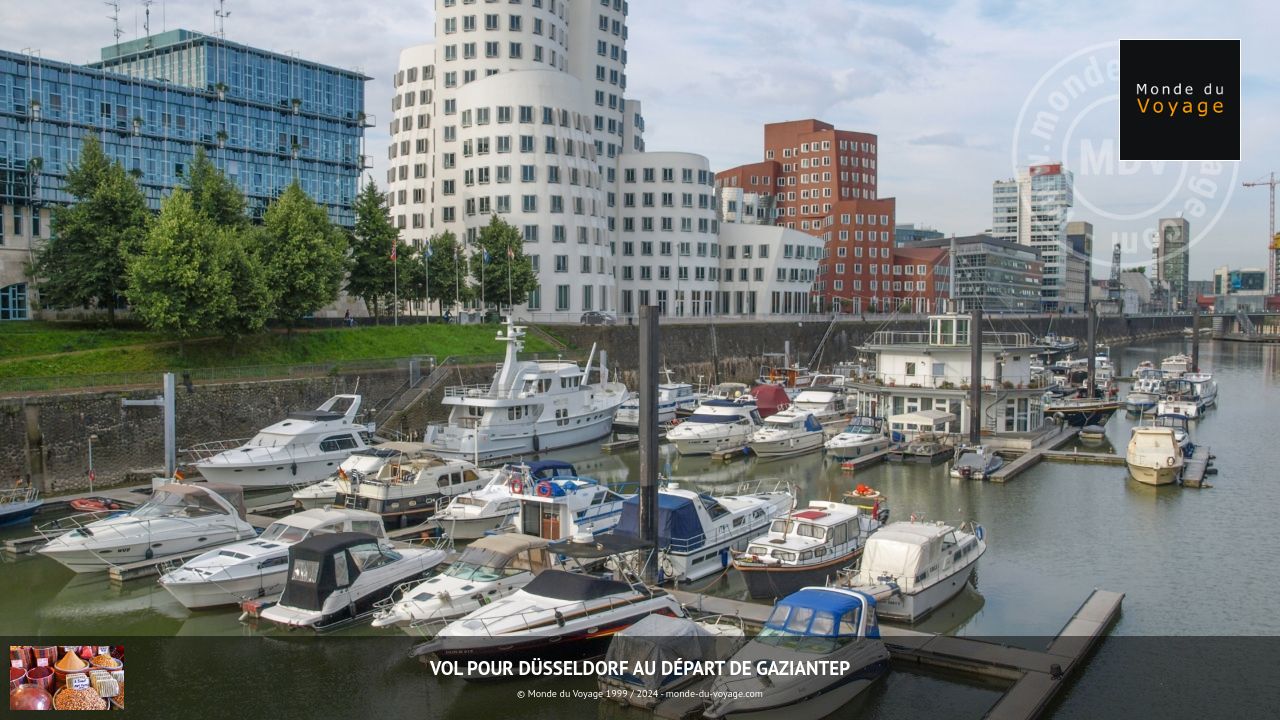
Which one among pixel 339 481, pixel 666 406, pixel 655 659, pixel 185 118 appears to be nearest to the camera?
pixel 655 659

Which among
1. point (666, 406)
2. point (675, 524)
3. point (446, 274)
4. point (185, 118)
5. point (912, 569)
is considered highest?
point (185, 118)

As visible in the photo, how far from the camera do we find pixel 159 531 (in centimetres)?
2547

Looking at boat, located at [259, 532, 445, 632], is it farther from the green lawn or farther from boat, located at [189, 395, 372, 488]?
the green lawn

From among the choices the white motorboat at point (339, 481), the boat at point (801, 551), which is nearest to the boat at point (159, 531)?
the white motorboat at point (339, 481)

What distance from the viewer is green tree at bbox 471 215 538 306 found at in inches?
2724

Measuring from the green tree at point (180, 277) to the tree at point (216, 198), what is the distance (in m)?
7.68

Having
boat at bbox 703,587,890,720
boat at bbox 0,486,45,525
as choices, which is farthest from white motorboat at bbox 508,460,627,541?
boat at bbox 0,486,45,525

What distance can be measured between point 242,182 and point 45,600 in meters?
69.0

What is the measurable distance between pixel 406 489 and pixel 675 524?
10669 mm

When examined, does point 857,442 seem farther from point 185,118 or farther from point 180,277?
point 185,118

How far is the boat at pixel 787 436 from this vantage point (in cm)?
4484

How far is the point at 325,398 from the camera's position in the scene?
46.0 m

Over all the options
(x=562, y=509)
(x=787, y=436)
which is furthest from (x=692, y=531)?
(x=787, y=436)

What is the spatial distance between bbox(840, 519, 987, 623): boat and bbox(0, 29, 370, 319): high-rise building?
5495 centimetres
